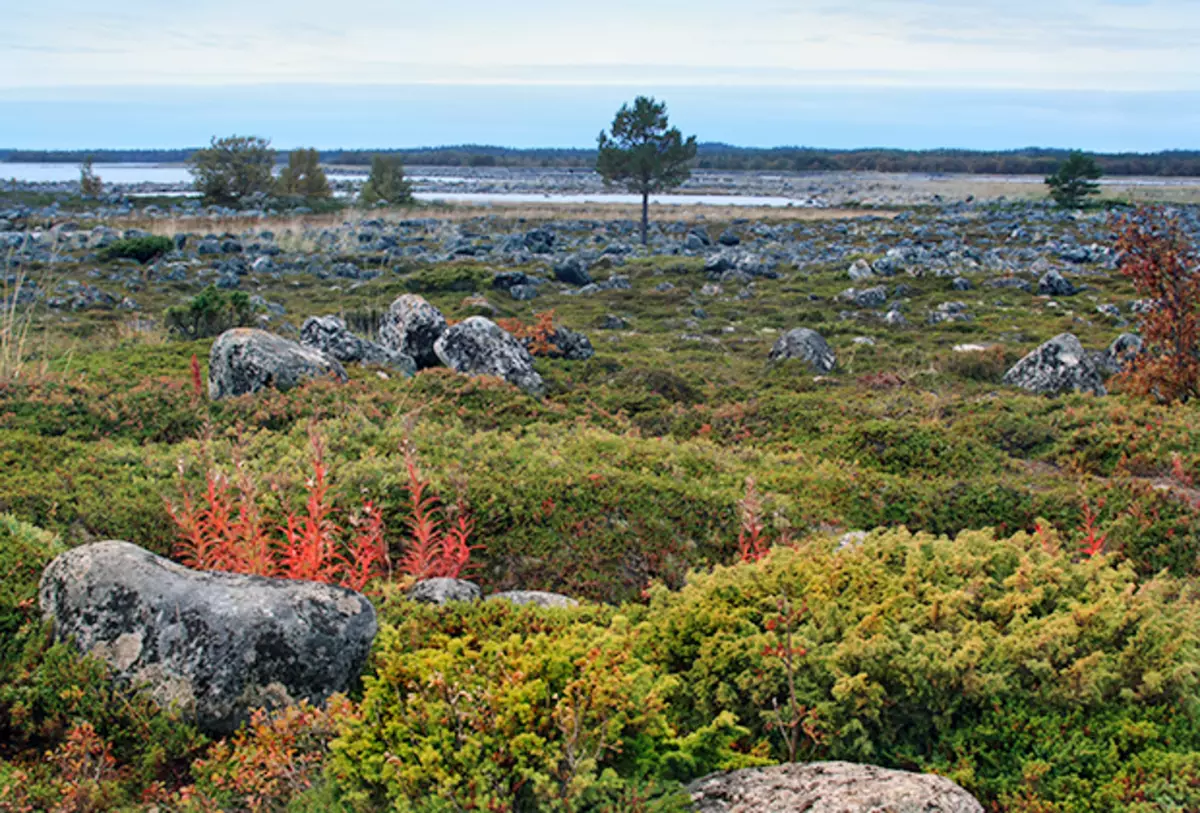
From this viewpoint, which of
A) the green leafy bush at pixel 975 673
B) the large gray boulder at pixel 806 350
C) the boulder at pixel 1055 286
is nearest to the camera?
the green leafy bush at pixel 975 673

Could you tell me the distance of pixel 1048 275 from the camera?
24969 mm

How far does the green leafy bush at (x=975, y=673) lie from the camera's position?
3297mm

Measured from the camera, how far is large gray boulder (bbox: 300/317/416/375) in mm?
13852

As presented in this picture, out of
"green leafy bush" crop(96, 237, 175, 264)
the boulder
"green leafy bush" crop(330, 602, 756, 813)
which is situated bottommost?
"green leafy bush" crop(330, 602, 756, 813)

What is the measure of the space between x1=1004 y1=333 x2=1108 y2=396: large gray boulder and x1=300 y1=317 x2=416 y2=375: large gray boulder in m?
9.53

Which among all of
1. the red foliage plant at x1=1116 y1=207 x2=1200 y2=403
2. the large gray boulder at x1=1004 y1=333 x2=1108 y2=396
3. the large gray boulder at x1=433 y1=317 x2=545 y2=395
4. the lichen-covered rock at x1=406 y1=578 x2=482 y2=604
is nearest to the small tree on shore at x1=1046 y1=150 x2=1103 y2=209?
the large gray boulder at x1=1004 y1=333 x2=1108 y2=396

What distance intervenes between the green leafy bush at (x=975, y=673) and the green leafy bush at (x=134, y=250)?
2919cm

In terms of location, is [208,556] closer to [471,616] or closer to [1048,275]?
[471,616]

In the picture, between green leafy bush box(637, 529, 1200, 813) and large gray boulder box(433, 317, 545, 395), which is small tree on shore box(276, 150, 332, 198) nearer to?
large gray boulder box(433, 317, 545, 395)

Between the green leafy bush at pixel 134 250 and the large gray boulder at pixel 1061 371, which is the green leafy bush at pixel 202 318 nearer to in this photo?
the green leafy bush at pixel 134 250

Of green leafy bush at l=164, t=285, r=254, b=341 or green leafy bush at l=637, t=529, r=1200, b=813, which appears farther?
green leafy bush at l=164, t=285, r=254, b=341

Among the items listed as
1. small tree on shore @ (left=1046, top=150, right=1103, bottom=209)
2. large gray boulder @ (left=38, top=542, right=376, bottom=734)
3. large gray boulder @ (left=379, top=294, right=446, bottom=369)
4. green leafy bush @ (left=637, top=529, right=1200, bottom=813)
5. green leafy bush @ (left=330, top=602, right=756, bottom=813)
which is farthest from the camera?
small tree on shore @ (left=1046, top=150, right=1103, bottom=209)

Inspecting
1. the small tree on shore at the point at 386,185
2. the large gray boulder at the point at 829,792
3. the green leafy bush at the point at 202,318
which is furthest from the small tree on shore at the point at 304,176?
the large gray boulder at the point at 829,792

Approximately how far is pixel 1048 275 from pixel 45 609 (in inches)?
1005
